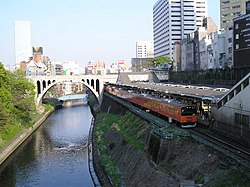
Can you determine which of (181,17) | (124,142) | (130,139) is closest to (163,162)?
(130,139)

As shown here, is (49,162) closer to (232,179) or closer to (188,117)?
(188,117)

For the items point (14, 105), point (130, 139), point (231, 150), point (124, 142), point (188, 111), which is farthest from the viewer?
point (14, 105)

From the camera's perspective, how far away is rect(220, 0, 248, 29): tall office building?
216 feet

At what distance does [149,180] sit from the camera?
17328mm

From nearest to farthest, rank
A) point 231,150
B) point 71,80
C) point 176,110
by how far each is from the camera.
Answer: point 231,150, point 176,110, point 71,80

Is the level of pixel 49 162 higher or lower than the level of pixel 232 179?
lower

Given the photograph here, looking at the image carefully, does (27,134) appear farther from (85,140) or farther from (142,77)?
(142,77)

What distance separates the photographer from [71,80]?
240 feet

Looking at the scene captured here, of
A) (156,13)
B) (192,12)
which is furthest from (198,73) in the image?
(156,13)

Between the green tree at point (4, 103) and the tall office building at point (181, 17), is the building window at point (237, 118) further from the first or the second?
the tall office building at point (181, 17)

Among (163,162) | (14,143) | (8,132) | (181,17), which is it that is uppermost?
(181,17)

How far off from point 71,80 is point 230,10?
3568cm

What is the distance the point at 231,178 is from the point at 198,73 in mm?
44184

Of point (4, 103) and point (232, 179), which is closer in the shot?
point (232, 179)
